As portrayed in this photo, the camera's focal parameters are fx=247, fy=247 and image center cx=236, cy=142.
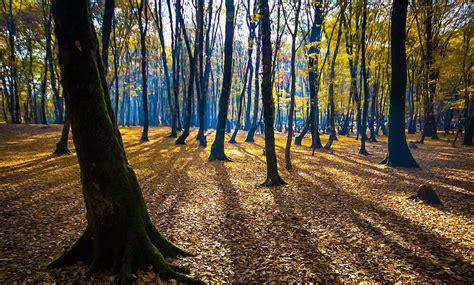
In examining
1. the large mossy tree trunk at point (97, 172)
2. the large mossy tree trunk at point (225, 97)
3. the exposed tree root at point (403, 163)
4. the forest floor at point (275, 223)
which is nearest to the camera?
the large mossy tree trunk at point (97, 172)

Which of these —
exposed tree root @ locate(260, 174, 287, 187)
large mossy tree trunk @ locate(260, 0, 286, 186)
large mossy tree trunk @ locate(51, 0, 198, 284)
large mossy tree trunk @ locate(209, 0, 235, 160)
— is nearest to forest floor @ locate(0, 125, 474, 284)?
large mossy tree trunk @ locate(51, 0, 198, 284)

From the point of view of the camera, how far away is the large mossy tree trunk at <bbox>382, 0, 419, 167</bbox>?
11.3 meters

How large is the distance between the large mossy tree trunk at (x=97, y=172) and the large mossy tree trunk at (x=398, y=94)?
11584 millimetres

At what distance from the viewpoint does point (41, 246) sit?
4.20m

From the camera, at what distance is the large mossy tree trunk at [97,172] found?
3045 mm

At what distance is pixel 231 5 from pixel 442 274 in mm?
14661

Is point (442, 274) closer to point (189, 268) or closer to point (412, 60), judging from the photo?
point (189, 268)

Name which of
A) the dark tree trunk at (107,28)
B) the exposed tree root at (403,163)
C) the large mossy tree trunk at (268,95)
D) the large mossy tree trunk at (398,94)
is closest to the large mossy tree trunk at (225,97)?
the large mossy tree trunk at (268,95)

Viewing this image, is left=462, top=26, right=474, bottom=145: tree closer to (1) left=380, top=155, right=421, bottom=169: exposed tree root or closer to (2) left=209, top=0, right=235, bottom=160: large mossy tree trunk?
(1) left=380, top=155, right=421, bottom=169: exposed tree root

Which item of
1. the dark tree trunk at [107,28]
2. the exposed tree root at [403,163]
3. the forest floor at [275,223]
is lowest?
the forest floor at [275,223]

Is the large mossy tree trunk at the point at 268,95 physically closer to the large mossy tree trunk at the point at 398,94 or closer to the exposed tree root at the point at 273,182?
the exposed tree root at the point at 273,182

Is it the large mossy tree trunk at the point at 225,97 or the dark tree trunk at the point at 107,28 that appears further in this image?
the large mossy tree trunk at the point at 225,97

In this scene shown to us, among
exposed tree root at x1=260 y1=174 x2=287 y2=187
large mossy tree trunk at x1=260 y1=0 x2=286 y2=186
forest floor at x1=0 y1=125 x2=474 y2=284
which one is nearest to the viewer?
forest floor at x1=0 y1=125 x2=474 y2=284

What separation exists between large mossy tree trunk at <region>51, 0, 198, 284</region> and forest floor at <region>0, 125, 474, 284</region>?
27cm
